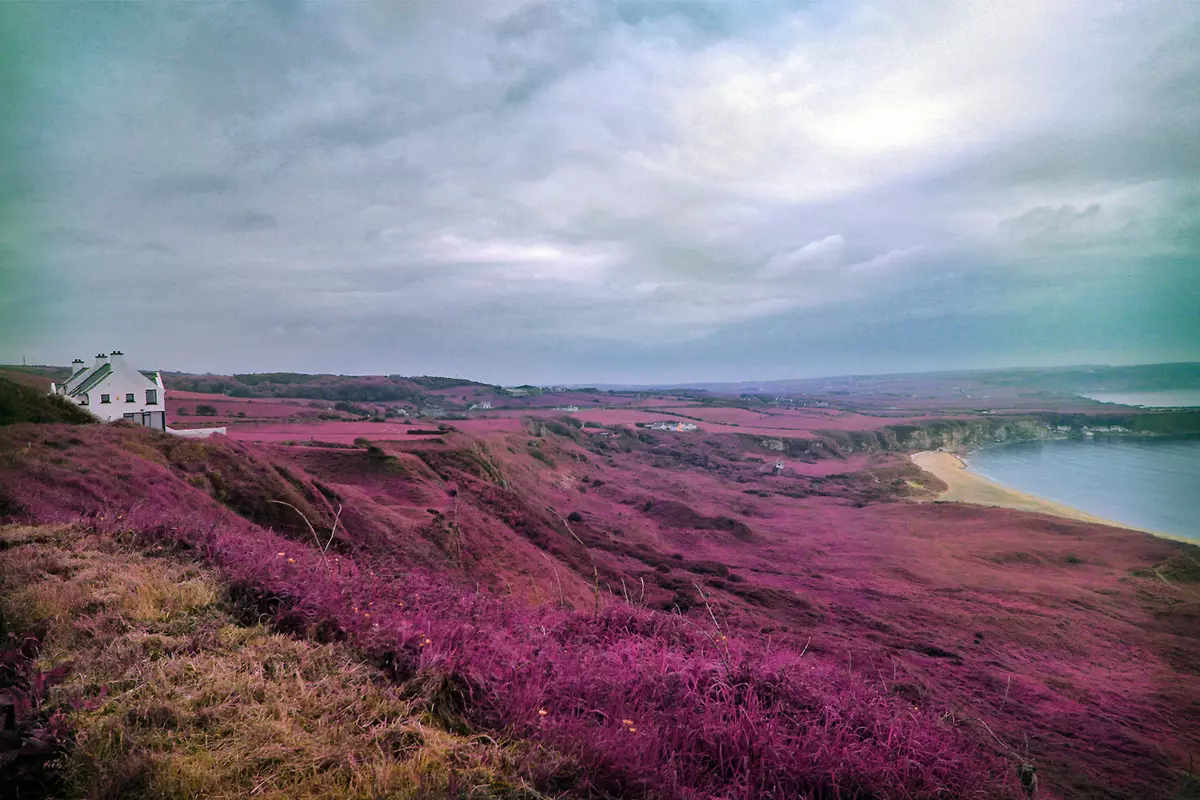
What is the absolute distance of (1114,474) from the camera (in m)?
42.8

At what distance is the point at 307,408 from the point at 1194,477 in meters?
61.0

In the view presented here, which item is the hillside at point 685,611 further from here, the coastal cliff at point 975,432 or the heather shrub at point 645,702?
the coastal cliff at point 975,432

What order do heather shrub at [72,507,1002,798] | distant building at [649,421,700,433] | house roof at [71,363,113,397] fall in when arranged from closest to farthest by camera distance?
1. heather shrub at [72,507,1002,798]
2. house roof at [71,363,113,397]
3. distant building at [649,421,700,433]

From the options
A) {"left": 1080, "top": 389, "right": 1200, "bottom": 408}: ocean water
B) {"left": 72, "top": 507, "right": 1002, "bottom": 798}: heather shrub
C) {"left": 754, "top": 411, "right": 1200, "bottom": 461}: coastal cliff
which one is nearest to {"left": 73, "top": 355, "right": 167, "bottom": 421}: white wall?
{"left": 72, "top": 507, "right": 1002, "bottom": 798}: heather shrub

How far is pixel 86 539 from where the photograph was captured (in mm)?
4910

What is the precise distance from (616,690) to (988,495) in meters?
45.2

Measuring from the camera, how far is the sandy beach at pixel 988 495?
103 feet

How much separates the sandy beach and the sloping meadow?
112ft

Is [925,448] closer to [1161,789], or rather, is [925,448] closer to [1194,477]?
[1194,477]

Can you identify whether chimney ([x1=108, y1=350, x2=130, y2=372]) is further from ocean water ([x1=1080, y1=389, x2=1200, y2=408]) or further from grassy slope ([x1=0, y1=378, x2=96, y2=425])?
ocean water ([x1=1080, y1=389, x2=1200, y2=408])

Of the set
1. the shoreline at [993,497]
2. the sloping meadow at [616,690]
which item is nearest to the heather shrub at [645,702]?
the sloping meadow at [616,690]

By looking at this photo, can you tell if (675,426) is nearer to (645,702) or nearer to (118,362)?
(118,362)

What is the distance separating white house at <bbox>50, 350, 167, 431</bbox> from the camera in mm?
14711

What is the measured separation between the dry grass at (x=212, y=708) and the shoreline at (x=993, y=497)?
118ft
